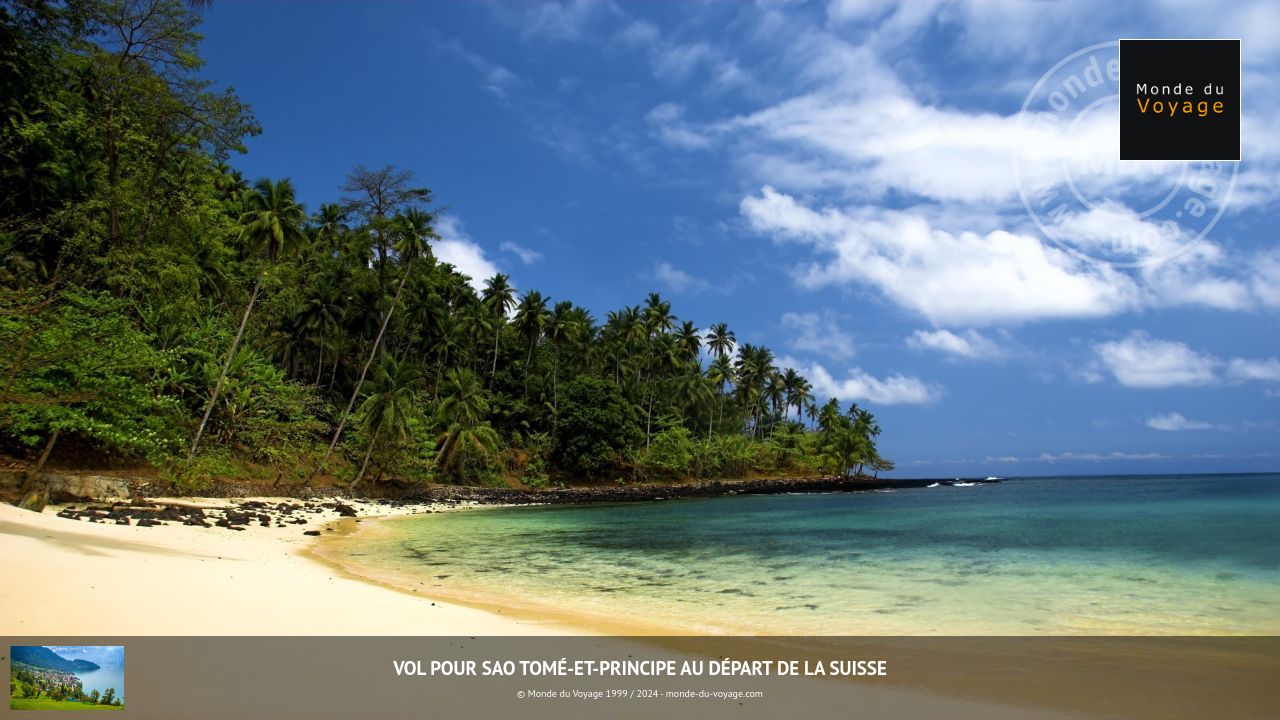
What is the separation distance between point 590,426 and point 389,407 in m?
21.2

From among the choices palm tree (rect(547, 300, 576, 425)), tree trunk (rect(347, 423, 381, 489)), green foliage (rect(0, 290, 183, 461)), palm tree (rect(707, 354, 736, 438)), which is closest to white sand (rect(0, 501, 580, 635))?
green foliage (rect(0, 290, 183, 461))

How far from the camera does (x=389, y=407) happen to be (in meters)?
37.9

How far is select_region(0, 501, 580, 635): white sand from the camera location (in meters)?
6.07

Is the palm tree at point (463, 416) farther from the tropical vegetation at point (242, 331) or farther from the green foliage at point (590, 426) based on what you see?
the green foliage at point (590, 426)

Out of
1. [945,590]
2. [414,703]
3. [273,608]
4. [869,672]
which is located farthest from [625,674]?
[945,590]

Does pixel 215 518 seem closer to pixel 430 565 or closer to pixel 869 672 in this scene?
pixel 430 565

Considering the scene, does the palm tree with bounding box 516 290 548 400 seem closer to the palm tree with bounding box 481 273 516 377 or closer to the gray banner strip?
the palm tree with bounding box 481 273 516 377

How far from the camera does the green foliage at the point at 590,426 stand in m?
56.0

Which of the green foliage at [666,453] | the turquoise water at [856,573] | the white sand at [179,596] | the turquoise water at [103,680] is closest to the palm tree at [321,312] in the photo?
the turquoise water at [856,573]

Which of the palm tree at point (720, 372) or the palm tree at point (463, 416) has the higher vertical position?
the palm tree at point (720, 372)

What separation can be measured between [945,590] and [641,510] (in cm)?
2782

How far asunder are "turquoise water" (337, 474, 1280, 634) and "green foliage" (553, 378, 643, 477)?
1062 inches

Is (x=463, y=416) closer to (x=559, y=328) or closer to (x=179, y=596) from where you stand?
(x=559, y=328)

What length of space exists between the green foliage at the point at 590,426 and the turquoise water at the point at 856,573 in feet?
88.5
